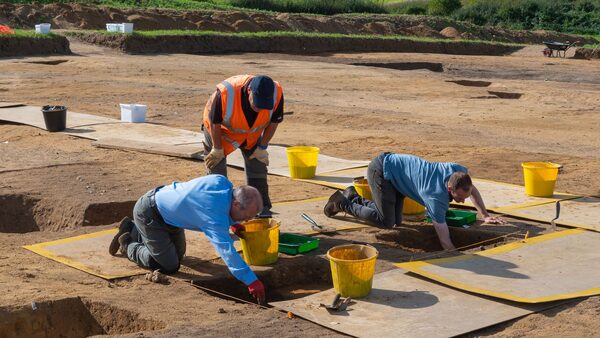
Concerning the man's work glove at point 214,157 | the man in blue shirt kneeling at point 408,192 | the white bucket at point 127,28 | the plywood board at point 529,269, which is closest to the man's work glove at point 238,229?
the man's work glove at point 214,157

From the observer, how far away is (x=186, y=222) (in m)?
6.86

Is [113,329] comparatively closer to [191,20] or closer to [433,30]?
[191,20]

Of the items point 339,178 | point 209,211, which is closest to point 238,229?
point 209,211

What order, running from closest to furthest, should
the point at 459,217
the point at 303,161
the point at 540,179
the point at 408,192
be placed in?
1. the point at 408,192
2. the point at 459,217
3. the point at 540,179
4. the point at 303,161

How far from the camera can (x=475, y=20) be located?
53.4 meters

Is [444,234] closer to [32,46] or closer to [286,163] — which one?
[286,163]

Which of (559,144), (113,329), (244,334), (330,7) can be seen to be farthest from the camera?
(330,7)

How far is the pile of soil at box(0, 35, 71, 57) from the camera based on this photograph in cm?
2677

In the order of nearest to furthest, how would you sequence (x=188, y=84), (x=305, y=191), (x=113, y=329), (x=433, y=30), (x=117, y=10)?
(x=113, y=329), (x=305, y=191), (x=188, y=84), (x=117, y=10), (x=433, y=30)

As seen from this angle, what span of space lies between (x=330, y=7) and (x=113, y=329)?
4514cm

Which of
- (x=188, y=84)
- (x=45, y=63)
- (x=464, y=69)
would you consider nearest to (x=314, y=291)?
(x=188, y=84)

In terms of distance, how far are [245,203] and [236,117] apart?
6.83 feet

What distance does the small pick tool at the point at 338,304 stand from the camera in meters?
6.36

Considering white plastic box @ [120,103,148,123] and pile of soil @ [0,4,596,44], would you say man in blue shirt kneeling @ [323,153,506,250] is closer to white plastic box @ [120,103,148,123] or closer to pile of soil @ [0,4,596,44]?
white plastic box @ [120,103,148,123]
